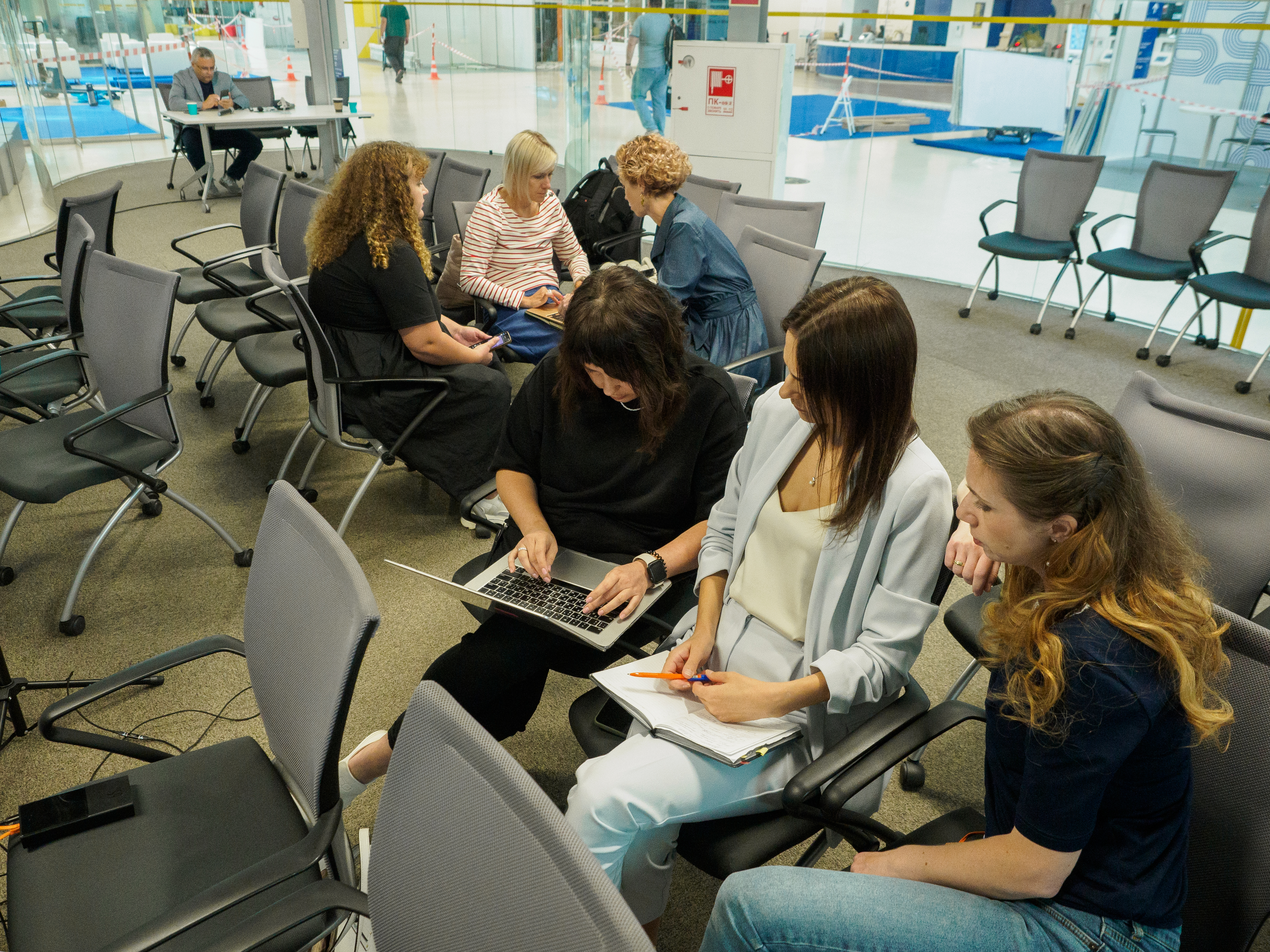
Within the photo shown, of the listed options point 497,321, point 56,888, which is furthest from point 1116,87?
point 56,888

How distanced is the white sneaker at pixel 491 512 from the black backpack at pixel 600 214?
2035 millimetres

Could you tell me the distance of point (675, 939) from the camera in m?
1.88

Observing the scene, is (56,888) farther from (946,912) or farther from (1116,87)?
(1116,87)

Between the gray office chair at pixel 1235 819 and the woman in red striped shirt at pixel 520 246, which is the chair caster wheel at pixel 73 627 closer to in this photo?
the woman in red striped shirt at pixel 520 246

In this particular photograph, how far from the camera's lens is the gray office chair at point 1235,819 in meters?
1.24

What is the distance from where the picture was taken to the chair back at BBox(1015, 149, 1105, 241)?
554 centimetres

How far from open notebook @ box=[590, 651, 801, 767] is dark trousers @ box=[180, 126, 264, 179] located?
8.82m

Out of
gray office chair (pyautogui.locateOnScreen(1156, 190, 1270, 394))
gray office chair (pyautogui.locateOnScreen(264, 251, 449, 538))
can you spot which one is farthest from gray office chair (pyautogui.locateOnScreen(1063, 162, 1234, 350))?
gray office chair (pyautogui.locateOnScreen(264, 251, 449, 538))

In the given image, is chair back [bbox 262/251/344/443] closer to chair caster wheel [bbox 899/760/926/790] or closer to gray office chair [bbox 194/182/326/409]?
gray office chair [bbox 194/182/326/409]

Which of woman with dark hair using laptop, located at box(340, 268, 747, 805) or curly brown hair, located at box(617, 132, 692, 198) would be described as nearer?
woman with dark hair using laptop, located at box(340, 268, 747, 805)

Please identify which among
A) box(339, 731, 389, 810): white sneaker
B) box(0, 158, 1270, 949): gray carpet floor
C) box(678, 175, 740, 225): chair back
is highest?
box(678, 175, 740, 225): chair back

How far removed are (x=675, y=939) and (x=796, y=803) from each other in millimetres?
649

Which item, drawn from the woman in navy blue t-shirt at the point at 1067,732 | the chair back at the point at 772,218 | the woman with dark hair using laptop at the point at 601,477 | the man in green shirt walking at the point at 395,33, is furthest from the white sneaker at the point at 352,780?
the man in green shirt walking at the point at 395,33

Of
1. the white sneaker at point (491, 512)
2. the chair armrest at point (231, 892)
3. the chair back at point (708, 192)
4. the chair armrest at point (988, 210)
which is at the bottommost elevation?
the white sneaker at point (491, 512)
